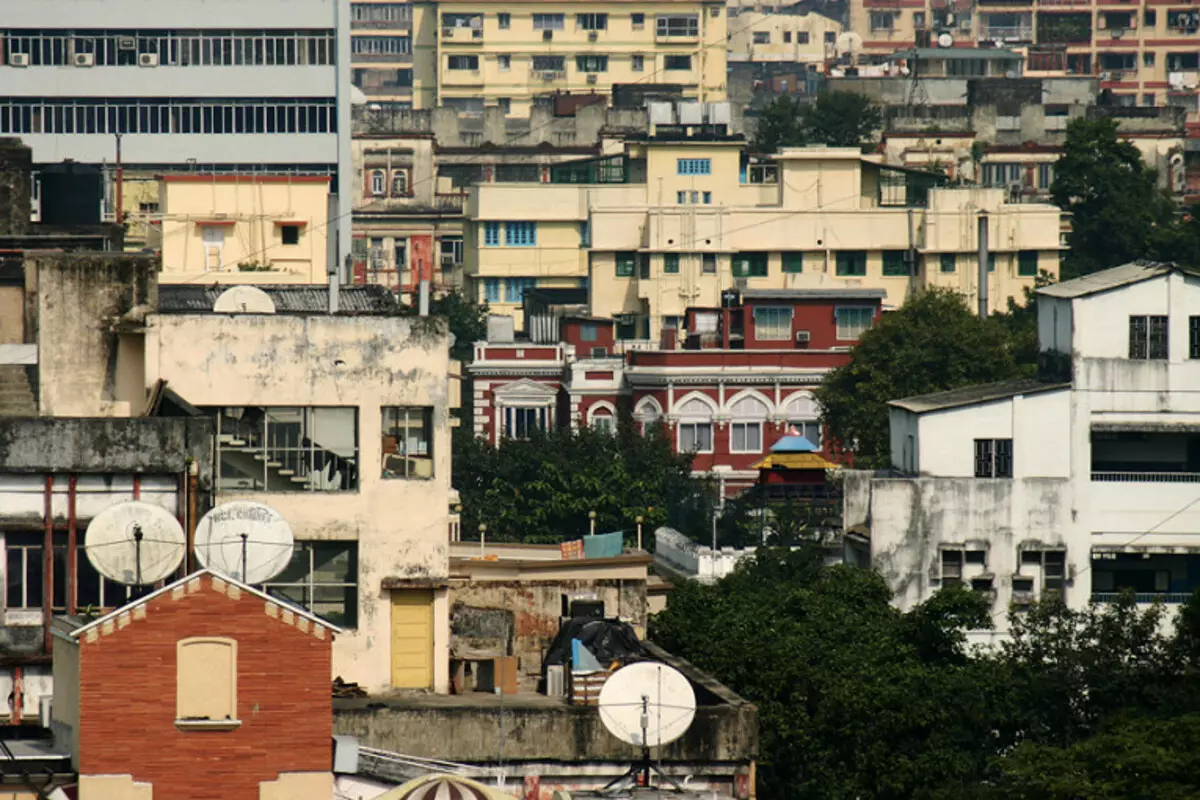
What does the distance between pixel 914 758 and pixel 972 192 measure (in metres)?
97.1

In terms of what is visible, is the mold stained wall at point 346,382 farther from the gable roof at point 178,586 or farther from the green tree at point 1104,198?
the green tree at point 1104,198

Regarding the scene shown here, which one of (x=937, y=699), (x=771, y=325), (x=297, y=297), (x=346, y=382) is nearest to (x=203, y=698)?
(x=346, y=382)

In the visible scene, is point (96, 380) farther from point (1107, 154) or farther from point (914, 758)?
point (1107, 154)

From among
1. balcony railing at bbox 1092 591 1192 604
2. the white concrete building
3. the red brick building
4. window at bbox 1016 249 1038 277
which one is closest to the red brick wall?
the red brick building

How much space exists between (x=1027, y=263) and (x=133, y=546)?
108 metres

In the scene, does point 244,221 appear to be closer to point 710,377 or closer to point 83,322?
point 710,377

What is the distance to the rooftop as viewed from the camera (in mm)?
83688

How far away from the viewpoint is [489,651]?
5741 centimetres

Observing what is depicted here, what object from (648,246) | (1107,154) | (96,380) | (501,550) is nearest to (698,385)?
(648,246)

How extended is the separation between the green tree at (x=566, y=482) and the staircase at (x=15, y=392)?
57557 millimetres

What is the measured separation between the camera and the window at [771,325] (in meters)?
135

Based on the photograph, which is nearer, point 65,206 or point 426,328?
point 426,328

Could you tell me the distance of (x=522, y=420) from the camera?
13650 cm

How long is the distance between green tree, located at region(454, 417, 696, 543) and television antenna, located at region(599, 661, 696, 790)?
66.9 m
